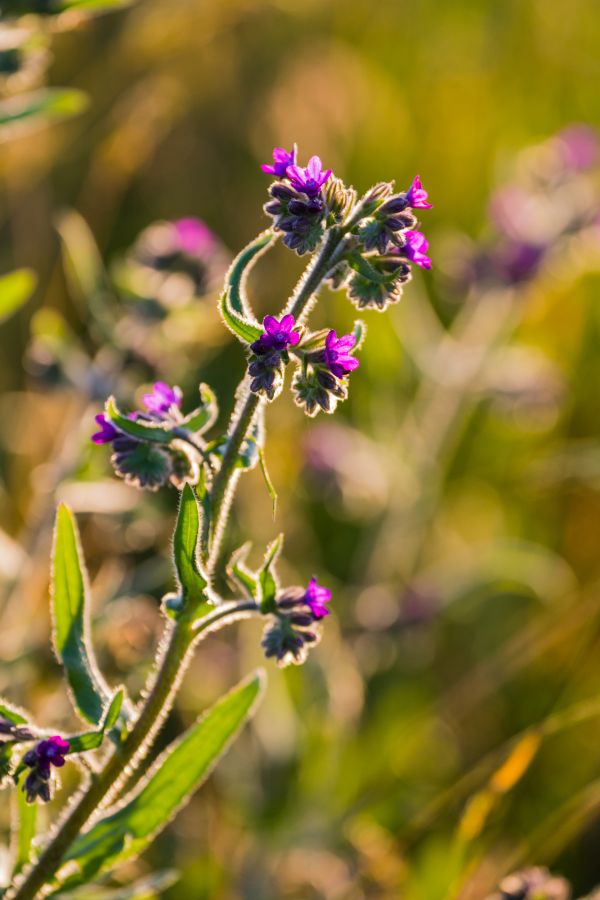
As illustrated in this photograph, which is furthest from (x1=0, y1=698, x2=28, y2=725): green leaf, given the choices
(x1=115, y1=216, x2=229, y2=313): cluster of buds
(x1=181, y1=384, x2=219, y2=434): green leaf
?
(x1=115, y1=216, x2=229, y2=313): cluster of buds

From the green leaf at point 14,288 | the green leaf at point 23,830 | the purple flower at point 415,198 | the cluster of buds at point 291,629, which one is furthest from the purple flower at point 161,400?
the green leaf at point 14,288

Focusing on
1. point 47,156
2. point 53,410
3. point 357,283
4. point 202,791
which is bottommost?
point 202,791

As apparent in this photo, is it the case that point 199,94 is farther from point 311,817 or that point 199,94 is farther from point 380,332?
point 311,817

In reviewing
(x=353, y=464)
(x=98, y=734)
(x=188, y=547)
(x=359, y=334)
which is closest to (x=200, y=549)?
(x=188, y=547)

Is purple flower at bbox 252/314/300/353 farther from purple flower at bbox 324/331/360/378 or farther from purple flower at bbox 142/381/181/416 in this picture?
purple flower at bbox 142/381/181/416

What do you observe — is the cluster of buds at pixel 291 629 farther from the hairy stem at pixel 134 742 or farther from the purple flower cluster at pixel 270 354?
the purple flower cluster at pixel 270 354

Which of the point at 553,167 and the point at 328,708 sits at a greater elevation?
the point at 553,167

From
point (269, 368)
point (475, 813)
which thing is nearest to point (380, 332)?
point (475, 813)

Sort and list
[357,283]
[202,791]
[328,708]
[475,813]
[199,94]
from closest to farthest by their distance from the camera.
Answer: [357,283], [475,813], [328,708], [202,791], [199,94]

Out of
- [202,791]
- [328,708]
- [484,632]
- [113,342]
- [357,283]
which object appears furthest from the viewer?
[484,632]
